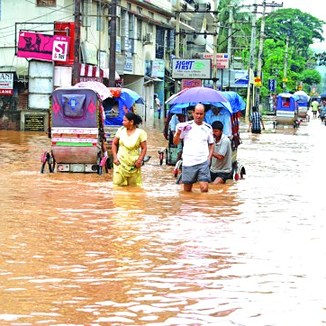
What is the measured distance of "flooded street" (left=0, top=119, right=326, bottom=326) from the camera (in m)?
A: 6.47

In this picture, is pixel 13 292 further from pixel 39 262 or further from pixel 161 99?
pixel 161 99

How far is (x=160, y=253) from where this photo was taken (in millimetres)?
8859

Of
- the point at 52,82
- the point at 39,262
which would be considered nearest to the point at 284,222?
the point at 39,262

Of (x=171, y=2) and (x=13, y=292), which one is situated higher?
(x=171, y=2)

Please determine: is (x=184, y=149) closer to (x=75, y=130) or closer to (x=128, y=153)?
(x=128, y=153)

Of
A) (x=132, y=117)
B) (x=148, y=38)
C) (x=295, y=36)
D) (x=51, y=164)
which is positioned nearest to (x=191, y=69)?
(x=148, y=38)

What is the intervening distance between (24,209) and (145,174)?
22.0 ft

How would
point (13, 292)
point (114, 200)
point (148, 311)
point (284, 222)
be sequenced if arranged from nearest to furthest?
point (148, 311) → point (13, 292) → point (284, 222) → point (114, 200)

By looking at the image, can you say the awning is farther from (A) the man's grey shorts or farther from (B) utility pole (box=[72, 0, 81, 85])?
(A) the man's grey shorts

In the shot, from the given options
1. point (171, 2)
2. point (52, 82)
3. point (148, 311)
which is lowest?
point (148, 311)

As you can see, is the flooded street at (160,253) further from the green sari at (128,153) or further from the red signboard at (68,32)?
the red signboard at (68,32)

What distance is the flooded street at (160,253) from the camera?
647 cm

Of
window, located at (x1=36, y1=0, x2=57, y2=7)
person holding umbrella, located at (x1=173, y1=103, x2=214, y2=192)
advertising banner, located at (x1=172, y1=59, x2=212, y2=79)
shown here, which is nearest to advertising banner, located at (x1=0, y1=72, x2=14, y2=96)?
window, located at (x1=36, y1=0, x2=57, y2=7)

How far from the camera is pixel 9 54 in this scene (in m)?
39.2
